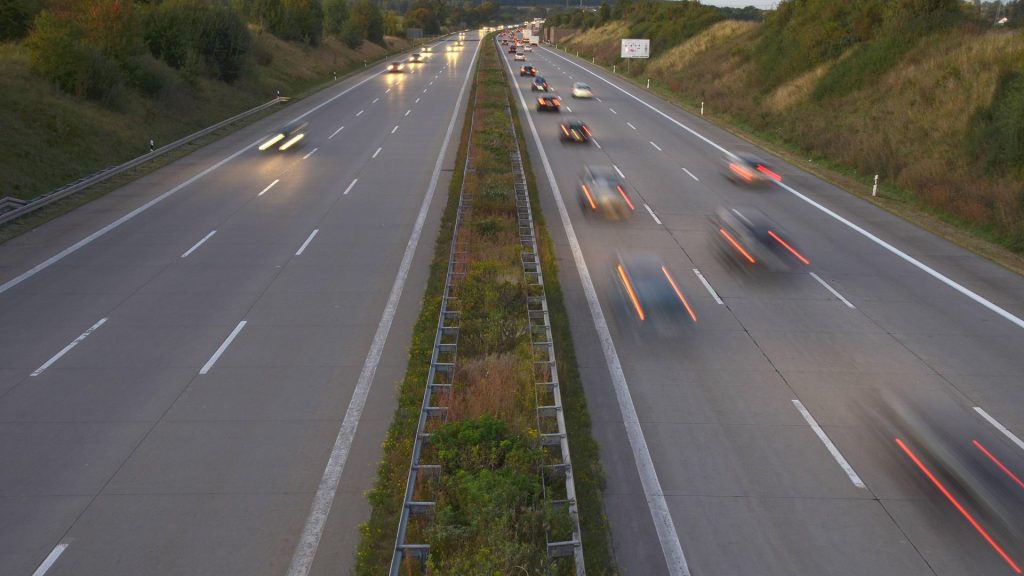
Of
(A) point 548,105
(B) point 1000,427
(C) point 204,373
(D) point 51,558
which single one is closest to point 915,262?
(B) point 1000,427

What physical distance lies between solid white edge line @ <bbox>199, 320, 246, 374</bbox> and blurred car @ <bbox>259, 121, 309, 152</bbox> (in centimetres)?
2161

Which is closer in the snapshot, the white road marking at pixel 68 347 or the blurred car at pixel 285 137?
the white road marking at pixel 68 347

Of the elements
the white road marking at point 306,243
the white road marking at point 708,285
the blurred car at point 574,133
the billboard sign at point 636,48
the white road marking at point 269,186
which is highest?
the billboard sign at point 636,48

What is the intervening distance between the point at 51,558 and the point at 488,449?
520 cm

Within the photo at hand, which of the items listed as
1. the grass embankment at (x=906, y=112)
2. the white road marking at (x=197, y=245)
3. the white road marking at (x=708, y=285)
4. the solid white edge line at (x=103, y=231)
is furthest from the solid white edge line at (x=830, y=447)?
the solid white edge line at (x=103, y=231)

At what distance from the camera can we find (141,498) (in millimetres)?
9930

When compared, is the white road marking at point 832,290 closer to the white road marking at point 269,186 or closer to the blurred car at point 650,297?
the blurred car at point 650,297

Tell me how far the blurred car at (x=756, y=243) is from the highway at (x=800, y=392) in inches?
15.8

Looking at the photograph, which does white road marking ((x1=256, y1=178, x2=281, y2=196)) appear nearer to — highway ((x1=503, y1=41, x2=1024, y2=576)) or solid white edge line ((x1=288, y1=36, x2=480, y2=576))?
solid white edge line ((x1=288, y1=36, x2=480, y2=576))

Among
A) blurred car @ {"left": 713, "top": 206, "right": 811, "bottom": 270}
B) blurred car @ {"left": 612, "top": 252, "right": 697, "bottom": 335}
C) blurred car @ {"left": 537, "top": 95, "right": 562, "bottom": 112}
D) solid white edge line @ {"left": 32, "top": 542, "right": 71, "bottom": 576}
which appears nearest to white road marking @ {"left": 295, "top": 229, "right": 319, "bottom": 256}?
blurred car @ {"left": 612, "top": 252, "right": 697, "bottom": 335}

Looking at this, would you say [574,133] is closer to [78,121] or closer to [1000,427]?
[78,121]

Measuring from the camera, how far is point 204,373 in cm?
1345

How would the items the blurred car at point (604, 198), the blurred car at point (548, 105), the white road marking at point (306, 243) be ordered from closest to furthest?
1. the white road marking at point (306, 243)
2. the blurred car at point (604, 198)
3. the blurred car at point (548, 105)

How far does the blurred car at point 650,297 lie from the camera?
16156 millimetres
